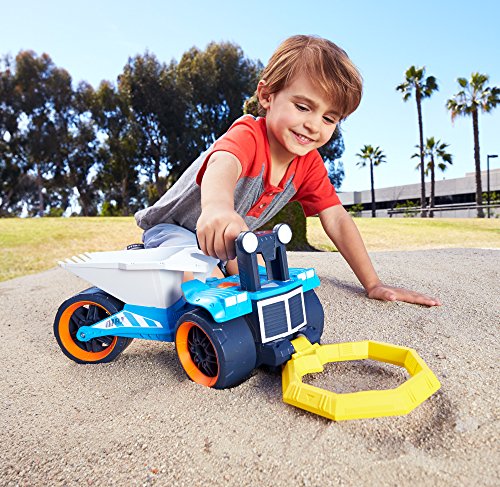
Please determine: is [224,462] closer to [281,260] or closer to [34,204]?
[281,260]

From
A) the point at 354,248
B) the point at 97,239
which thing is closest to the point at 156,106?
the point at 97,239

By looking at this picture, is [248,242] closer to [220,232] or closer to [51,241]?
[220,232]

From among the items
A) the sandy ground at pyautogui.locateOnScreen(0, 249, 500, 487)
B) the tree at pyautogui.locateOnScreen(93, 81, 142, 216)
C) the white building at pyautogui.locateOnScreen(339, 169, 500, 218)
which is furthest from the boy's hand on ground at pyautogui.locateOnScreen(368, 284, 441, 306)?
the white building at pyautogui.locateOnScreen(339, 169, 500, 218)

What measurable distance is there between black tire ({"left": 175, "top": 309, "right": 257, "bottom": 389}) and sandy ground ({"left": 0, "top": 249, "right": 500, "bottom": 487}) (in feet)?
0.22

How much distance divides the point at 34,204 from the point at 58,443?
1165 inches

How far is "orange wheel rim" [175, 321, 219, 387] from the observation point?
65.3 inches

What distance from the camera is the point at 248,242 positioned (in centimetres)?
149

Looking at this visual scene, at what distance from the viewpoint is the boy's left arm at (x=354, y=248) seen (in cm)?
266

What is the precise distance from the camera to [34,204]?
93.1 ft

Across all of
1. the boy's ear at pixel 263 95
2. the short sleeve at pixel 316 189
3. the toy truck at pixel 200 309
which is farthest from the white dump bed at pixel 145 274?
the short sleeve at pixel 316 189

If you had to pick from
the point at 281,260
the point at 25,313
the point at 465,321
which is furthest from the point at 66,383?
the point at 465,321

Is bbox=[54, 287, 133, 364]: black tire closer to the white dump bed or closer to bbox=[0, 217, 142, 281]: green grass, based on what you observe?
the white dump bed

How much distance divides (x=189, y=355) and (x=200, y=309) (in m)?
0.20

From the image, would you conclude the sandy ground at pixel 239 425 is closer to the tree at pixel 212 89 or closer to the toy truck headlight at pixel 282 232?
the toy truck headlight at pixel 282 232
